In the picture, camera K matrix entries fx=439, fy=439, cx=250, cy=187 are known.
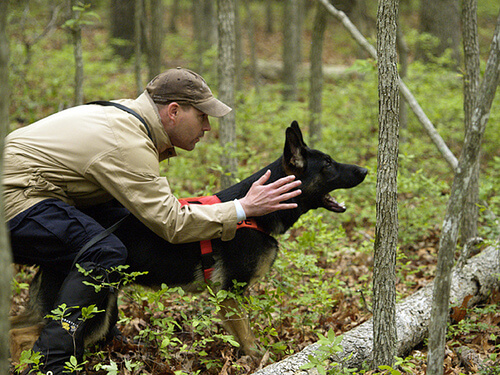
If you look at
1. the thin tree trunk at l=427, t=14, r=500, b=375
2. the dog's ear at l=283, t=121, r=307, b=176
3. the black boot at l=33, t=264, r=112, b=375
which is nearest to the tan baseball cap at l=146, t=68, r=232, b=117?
the dog's ear at l=283, t=121, r=307, b=176

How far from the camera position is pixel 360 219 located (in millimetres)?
6859

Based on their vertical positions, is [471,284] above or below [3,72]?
below

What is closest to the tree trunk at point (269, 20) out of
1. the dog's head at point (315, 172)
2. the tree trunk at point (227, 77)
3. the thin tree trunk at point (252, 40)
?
the thin tree trunk at point (252, 40)

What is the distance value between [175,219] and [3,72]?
1.89 metres

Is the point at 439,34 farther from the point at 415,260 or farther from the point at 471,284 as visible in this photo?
the point at 471,284

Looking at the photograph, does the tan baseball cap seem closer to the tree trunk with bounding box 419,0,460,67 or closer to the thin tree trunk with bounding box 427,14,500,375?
the thin tree trunk with bounding box 427,14,500,375

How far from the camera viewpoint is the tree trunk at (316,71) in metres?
8.17

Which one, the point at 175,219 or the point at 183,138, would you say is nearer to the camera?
the point at 175,219

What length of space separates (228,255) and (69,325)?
4.52 feet

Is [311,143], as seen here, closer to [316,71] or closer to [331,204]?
[316,71]

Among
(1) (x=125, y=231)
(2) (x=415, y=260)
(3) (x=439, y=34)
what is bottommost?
(2) (x=415, y=260)

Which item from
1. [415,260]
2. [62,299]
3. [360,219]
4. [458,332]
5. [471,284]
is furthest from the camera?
[360,219]

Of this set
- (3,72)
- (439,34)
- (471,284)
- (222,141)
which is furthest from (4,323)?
(439,34)

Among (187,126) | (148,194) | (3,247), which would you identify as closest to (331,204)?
(187,126)
